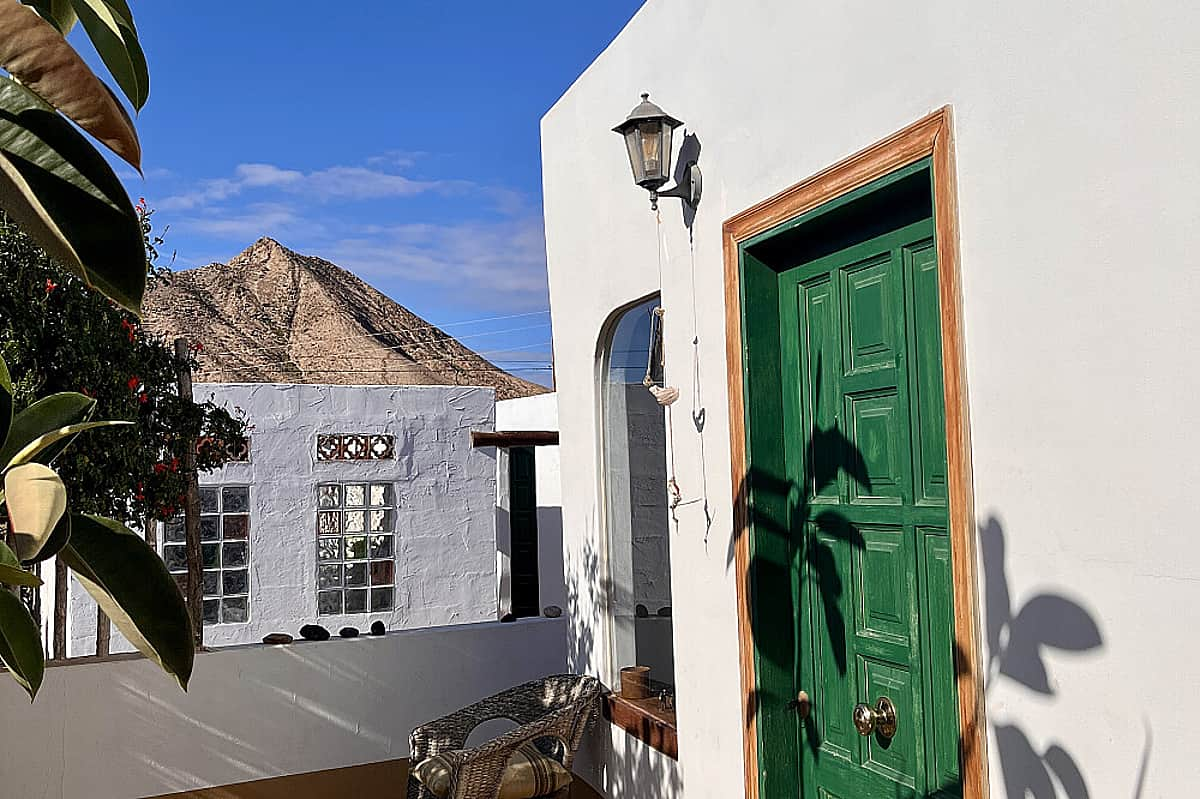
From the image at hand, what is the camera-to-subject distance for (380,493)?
11195 mm

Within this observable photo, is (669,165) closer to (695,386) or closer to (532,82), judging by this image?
(695,386)

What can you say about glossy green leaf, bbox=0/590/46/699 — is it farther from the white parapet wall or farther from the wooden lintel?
the wooden lintel

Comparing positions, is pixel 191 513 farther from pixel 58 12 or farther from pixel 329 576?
pixel 329 576

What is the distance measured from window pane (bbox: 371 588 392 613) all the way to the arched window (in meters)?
6.81

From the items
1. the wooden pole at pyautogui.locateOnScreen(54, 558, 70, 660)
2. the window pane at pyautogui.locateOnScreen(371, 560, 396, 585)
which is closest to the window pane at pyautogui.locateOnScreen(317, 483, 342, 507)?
the window pane at pyautogui.locateOnScreen(371, 560, 396, 585)

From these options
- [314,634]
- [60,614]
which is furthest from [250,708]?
[60,614]

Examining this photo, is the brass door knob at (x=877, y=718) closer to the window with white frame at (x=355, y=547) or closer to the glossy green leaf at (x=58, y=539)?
the glossy green leaf at (x=58, y=539)

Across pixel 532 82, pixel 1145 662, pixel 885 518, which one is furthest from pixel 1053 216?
pixel 532 82

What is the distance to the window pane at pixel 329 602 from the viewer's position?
36.1 feet

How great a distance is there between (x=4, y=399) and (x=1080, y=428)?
178cm

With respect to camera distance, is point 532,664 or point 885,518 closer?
point 885,518

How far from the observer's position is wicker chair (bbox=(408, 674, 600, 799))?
4215 mm

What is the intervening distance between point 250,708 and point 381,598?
20.4 feet

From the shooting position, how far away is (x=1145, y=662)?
1936mm
